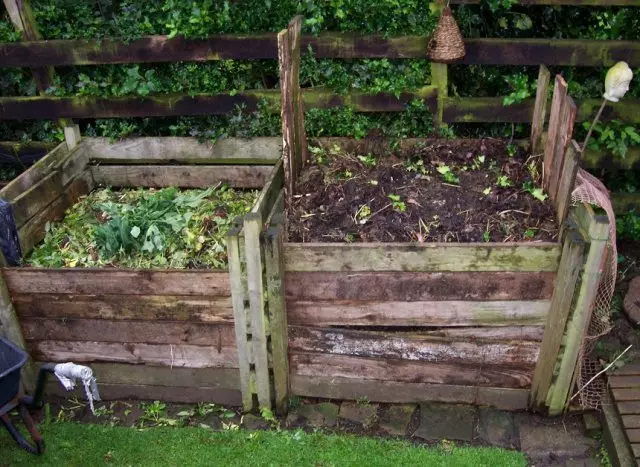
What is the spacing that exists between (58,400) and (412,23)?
340 cm

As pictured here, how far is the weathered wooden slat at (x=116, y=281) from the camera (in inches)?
138

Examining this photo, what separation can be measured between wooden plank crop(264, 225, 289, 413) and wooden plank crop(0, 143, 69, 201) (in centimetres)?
184

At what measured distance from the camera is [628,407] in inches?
140

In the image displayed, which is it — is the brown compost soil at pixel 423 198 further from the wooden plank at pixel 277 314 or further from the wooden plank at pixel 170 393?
the wooden plank at pixel 170 393

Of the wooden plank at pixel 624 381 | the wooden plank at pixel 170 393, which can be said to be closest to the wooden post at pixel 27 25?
the wooden plank at pixel 170 393

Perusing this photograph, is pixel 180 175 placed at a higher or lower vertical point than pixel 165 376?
higher

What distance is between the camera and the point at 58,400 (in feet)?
13.3

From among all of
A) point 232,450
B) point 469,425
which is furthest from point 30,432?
point 469,425

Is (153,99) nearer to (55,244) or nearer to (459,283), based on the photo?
(55,244)

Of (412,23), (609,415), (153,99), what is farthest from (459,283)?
(153,99)

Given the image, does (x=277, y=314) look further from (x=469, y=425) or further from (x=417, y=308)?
(x=469, y=425)

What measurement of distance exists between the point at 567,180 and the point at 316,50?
6.24ft

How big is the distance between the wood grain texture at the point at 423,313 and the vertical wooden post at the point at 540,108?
1.19 m

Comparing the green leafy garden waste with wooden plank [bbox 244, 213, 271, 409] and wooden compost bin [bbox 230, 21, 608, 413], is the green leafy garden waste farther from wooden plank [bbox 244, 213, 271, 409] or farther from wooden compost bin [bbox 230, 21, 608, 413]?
wooden compost bin [bbox 230, 21, 608, 413]
